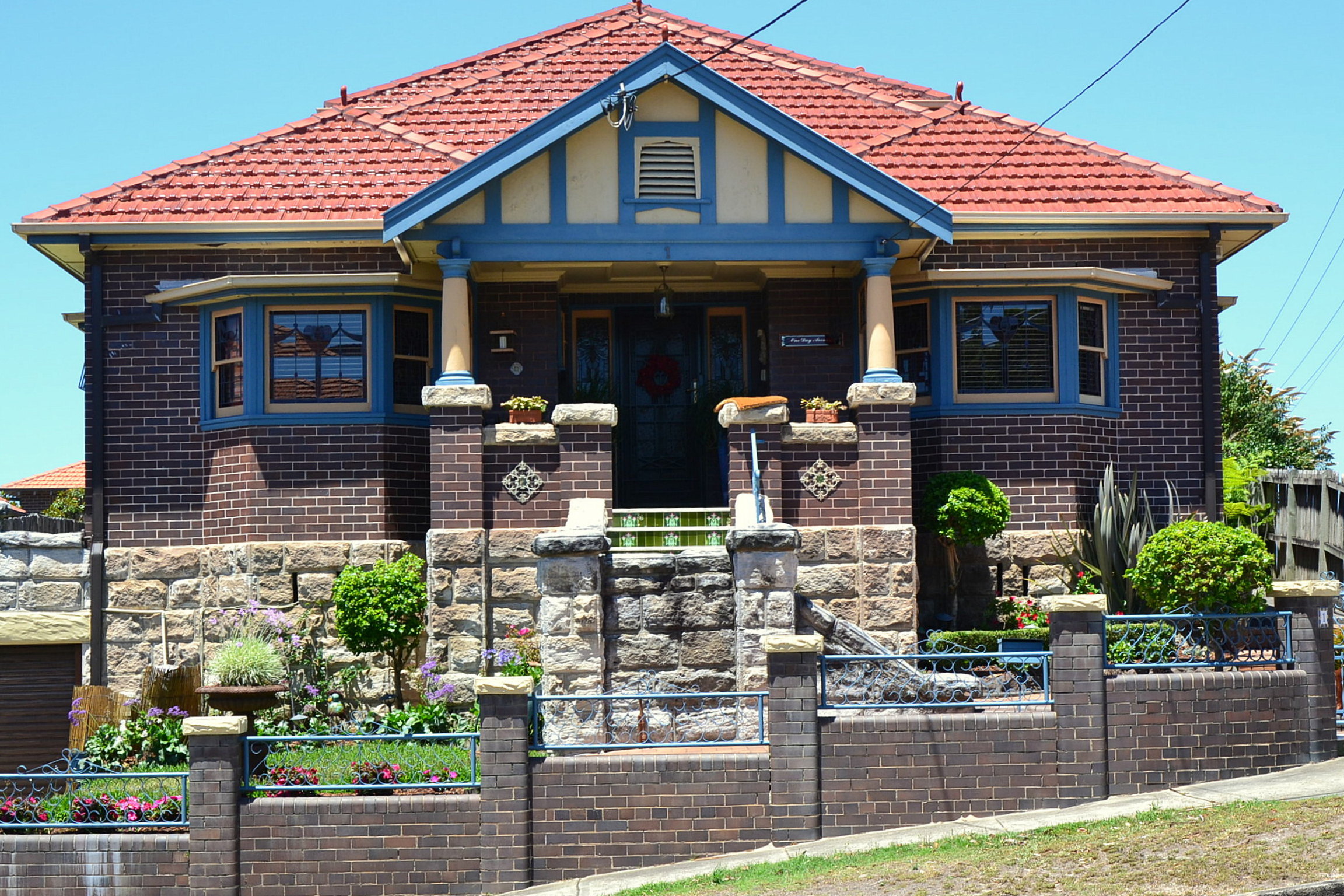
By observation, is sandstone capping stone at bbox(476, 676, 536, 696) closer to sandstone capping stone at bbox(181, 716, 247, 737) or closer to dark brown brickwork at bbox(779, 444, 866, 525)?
sandstone capping stone at bbox(181, 716, 247, 737)

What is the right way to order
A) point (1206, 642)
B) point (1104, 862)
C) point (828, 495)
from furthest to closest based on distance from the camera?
point (828, 495) < point (1206, 642) < point (1104, 862)

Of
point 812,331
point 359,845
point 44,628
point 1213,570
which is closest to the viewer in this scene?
point 359,845

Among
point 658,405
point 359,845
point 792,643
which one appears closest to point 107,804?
point 359,845

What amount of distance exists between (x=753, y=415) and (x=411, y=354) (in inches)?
168

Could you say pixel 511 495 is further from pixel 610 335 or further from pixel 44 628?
pixel 44 628

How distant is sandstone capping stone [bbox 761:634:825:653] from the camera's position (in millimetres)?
11547

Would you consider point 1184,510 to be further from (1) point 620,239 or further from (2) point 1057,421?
(1) point 620,239

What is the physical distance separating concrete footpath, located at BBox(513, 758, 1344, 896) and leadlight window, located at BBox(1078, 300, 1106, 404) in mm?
5810

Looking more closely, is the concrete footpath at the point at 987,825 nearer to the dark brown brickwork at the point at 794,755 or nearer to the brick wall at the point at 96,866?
the dark brown brickwork at the point at 794,755

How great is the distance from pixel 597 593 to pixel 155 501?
6.28 m

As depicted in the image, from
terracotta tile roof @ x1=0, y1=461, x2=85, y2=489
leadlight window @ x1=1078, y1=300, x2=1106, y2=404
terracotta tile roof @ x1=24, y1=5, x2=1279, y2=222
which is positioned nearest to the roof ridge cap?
terracotta tile roof @ x1=24, y1=5, x2=1279, y2=222

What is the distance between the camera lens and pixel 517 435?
1491cm

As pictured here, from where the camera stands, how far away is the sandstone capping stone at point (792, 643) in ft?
37.9

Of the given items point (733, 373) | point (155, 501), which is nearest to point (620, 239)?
point (733, 373)
